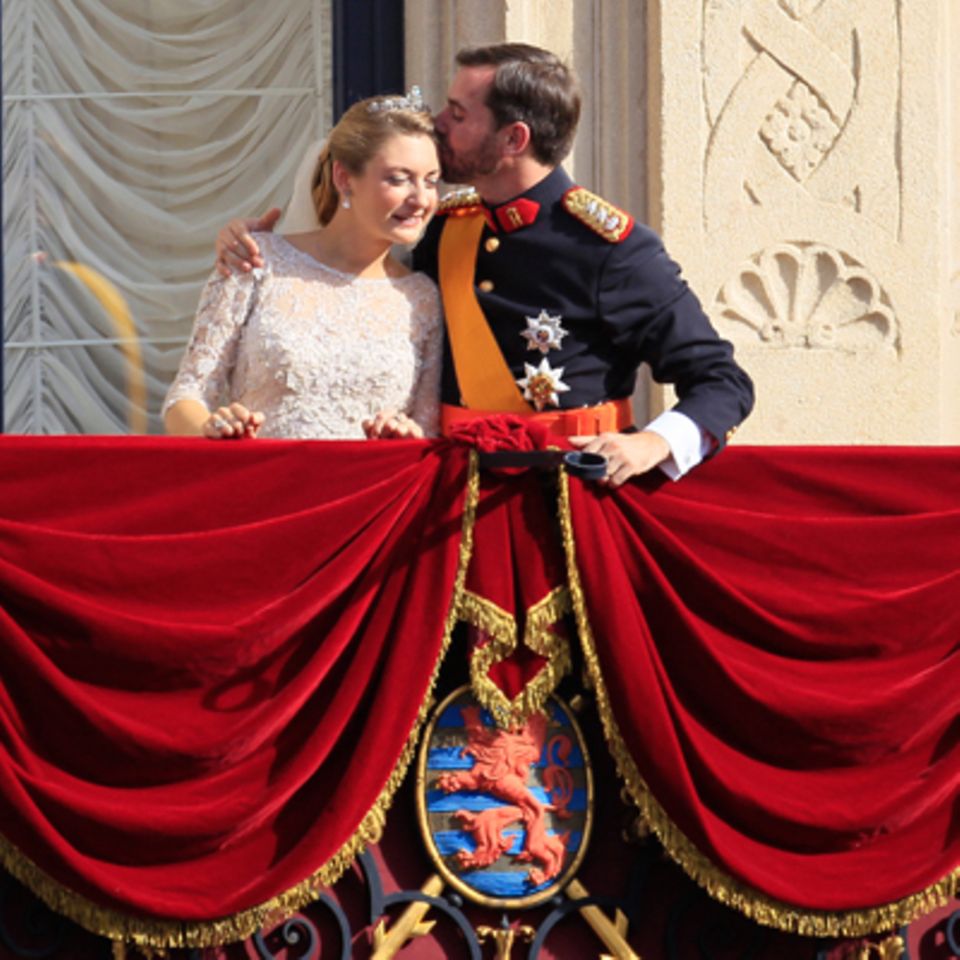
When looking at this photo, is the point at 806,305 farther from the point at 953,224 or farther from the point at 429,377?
the point at 429,377

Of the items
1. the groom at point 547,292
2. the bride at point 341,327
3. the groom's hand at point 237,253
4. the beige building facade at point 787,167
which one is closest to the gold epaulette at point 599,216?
the groom at point 547,292

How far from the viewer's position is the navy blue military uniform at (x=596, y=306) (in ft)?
14.5

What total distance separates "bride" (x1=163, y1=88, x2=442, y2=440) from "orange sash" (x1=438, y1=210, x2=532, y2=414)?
91 millimetres

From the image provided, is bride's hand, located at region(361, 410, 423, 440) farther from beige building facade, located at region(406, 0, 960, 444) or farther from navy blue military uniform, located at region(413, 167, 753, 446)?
beige building facade, located at region(406, 0, 960, 444)

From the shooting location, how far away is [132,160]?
605 cm

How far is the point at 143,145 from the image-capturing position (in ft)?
19.9

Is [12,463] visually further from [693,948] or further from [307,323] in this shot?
[693,948]

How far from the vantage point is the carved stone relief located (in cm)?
571

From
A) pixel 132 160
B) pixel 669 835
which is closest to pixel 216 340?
pixel 669 835

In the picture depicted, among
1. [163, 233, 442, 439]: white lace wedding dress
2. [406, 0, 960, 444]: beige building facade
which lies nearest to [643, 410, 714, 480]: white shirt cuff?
[163, 233, 442, 439]: white lace wedding dress

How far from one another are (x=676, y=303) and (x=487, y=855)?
120 centimetres

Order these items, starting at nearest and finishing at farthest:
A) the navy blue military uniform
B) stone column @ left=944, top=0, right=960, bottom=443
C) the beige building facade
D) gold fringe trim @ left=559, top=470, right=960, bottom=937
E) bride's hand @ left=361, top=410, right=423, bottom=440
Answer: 1. gold fringe trim @ left=559, top=470, right=960, bottom=937
2. bride's hand @ left=361, top=410, right=423, bottom=440
3. the navy blue military uniform
4. the beige building facade
5. stone column @ left=944, top=0, right=960, bottom=443

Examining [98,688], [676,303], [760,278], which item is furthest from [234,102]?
[98,688]

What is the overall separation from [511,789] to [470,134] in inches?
55.6
